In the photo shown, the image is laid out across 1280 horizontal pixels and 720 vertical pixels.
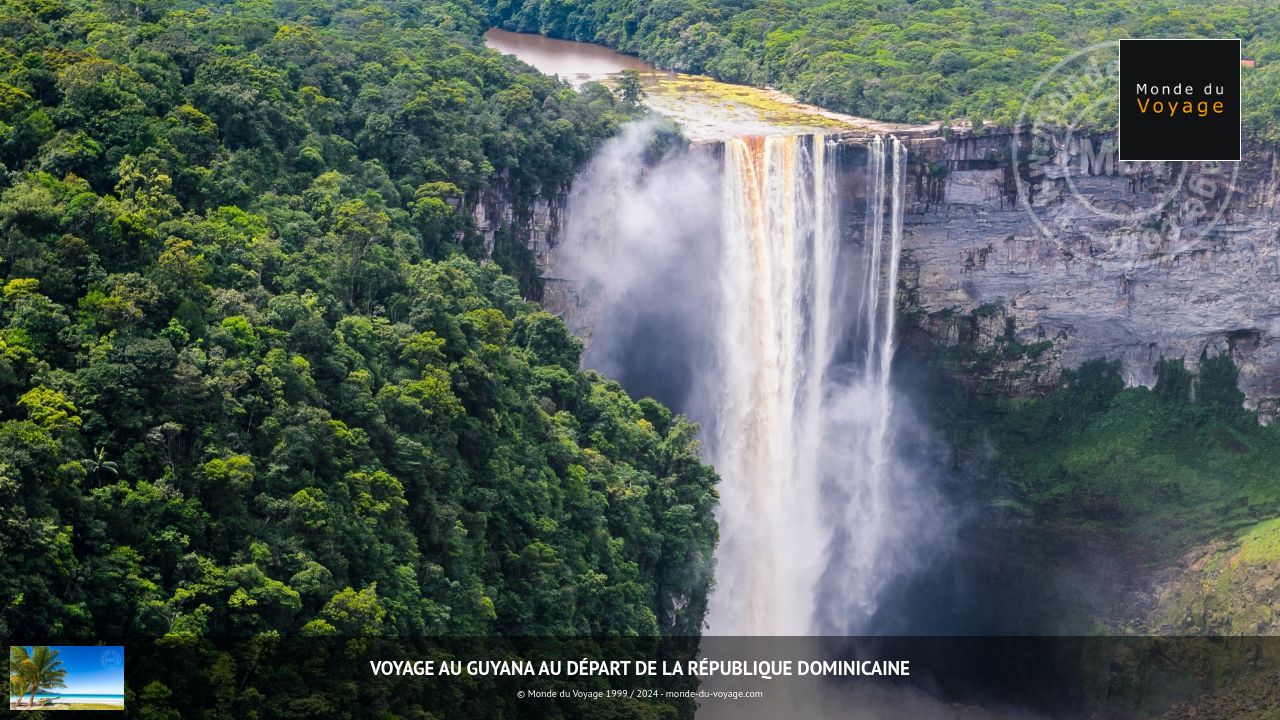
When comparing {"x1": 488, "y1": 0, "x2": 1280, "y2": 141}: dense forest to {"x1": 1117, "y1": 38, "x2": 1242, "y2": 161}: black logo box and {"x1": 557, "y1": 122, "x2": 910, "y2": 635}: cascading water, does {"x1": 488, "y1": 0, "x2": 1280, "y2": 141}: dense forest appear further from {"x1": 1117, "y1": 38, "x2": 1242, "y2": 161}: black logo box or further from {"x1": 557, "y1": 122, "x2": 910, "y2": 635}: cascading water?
{"x1": 557, "y1": 122, "x2": 910, "y2": 635}: cascading water

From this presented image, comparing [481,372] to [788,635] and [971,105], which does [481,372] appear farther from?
[971,105]

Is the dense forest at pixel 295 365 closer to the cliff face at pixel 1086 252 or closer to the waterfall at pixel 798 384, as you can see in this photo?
the waterfall at pixel 798 384

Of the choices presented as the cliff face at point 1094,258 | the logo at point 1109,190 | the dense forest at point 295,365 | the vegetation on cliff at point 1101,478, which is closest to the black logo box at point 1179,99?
the logo at point 1109,190

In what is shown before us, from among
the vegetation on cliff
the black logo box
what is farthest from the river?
the vegetation on cliff

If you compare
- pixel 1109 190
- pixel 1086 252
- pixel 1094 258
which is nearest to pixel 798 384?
pixel 1086 252

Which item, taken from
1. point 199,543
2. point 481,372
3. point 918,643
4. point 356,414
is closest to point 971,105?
point 918,643

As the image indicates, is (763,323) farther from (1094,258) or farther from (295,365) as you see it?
(295,365)
